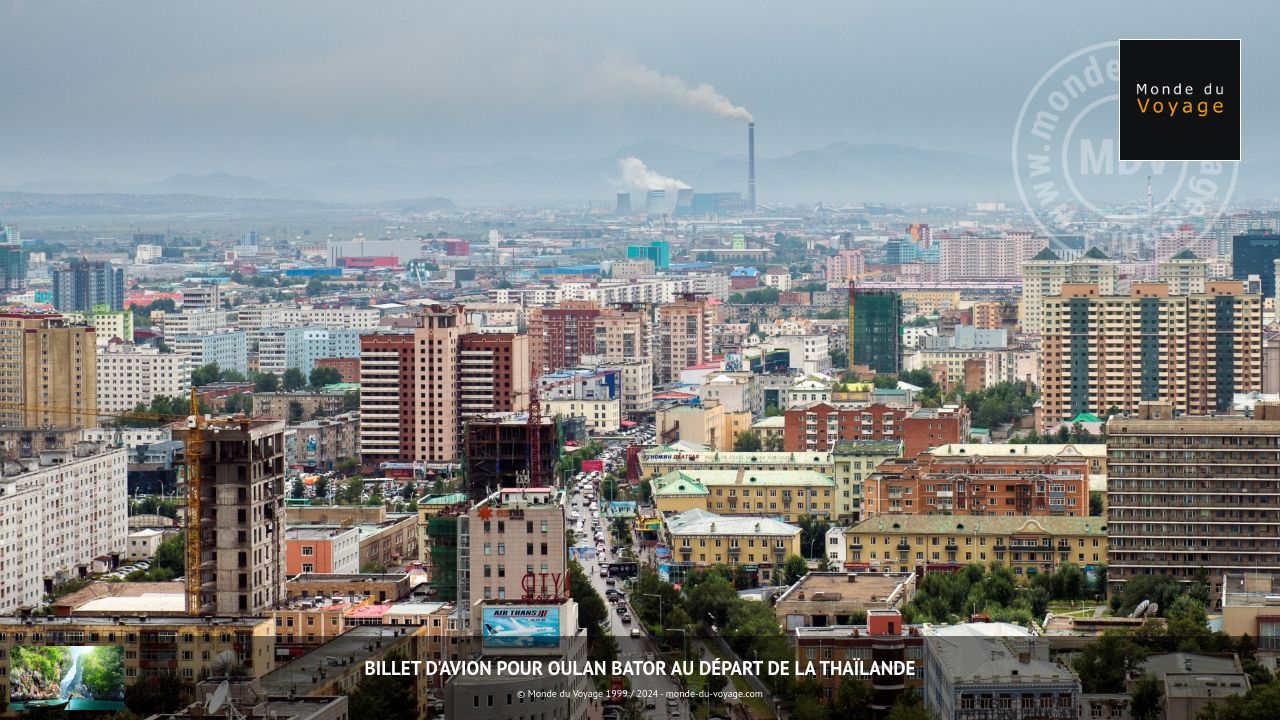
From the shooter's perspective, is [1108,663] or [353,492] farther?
[353,492]

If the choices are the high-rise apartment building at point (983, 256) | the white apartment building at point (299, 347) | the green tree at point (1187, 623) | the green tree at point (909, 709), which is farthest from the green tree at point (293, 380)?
the high-rise apartment building at point (983, 256)

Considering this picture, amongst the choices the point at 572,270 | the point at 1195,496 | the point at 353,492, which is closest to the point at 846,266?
the point at 572,270

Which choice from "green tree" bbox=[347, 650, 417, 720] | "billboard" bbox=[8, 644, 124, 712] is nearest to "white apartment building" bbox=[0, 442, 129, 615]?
"billboard" bbox=[8, 644, 124, 712]

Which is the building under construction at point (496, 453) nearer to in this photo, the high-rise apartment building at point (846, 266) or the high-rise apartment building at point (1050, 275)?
the high-rise apartment building at point (1050, 275)

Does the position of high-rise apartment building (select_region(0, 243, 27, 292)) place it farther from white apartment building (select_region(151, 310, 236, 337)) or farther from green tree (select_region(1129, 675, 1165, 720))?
green tree (select_region(1129, 675, 1165, 720))

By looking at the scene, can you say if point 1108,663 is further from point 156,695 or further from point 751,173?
point 751,173
